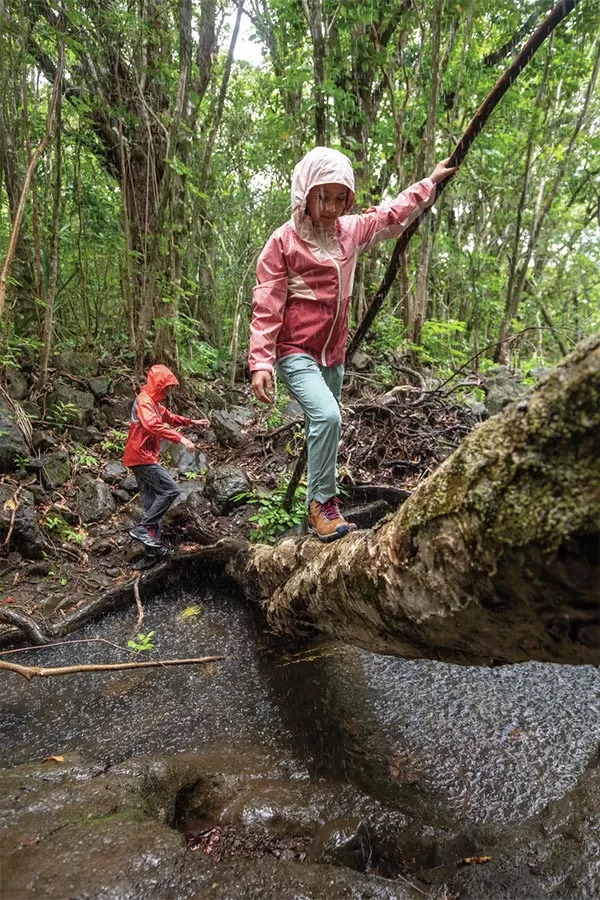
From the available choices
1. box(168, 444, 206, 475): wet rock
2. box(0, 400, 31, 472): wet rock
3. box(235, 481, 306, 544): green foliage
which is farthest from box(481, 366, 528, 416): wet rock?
box(0, 400, 31, 472): wet rock

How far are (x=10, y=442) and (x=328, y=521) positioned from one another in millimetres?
4285

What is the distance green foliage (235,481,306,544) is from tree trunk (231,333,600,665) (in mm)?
3266

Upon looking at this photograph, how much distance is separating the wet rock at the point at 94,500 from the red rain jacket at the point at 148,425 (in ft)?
2.58

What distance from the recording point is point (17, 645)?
162 inches

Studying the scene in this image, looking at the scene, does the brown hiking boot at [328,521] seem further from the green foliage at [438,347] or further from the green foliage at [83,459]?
the green foliage at [438,347]

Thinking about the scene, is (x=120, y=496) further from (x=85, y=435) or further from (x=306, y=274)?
(x=306, y=274)

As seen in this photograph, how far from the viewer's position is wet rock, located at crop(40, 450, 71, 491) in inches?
225

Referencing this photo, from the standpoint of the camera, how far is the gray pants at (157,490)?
5.36m

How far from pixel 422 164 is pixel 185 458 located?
22.8ft

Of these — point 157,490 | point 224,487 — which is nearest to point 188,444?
point 157,490

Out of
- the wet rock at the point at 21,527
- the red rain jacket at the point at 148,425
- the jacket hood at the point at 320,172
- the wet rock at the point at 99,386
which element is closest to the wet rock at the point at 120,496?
the red rain jacket at the point at 148,425

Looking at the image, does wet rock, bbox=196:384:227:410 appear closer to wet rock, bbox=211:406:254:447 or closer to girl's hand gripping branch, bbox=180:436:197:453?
wet rock, bbox=211:406:254:447

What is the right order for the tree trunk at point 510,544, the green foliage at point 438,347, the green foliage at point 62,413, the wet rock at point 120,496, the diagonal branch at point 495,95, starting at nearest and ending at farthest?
the tree trunk at point 510,544, the diagonal branch at point 495,95, the wet rock at point 120,496, the green foliage at point 62,413, the green foliage at point 438,347

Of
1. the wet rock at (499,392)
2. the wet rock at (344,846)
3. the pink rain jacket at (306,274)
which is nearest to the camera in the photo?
the wet rock at (344,846)
